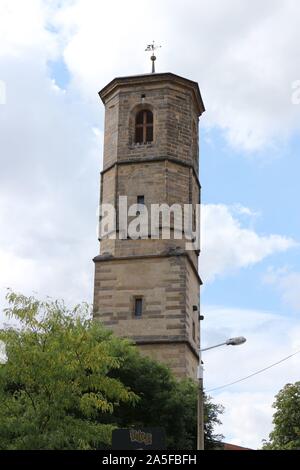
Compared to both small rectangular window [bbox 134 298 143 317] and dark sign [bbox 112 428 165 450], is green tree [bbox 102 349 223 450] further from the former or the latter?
dark sign [bbox 112 428 165 450]

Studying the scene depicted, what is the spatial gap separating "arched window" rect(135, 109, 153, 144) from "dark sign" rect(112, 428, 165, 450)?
2377 centimetres

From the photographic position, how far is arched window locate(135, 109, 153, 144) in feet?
129

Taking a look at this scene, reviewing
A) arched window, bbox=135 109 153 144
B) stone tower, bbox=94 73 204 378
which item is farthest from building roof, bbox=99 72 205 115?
arched window, bbox=135 109 153 144

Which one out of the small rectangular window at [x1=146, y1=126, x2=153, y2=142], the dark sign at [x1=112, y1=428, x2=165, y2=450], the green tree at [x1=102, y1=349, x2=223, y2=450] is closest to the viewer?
the dark sign at [x1=112, y1=428, x2=165, y2=450]

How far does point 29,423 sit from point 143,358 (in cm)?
1075

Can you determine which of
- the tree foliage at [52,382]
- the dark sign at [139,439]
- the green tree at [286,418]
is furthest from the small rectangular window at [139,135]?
the dark sign at [139,439]

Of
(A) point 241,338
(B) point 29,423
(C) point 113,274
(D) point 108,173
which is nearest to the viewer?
(B) point 29,423

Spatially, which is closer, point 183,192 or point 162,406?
point 162,406

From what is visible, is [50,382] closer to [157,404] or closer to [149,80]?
[157,404]
